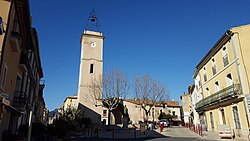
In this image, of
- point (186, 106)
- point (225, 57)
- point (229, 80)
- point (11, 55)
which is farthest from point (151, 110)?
point (11, 55)

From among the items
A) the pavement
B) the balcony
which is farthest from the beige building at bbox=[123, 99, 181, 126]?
the balcony

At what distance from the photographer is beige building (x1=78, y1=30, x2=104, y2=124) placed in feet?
120

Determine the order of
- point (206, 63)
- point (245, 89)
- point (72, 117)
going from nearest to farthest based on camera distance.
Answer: point (245, 89)
point (206, 63)
point (72, 117)

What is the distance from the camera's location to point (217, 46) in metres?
21.4

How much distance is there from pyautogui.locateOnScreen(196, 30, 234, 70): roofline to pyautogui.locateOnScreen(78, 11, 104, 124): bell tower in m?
19.3

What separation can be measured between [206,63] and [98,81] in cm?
1945

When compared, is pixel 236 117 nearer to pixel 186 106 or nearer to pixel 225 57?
pixel 225 57

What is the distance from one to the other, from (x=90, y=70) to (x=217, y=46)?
24092mm

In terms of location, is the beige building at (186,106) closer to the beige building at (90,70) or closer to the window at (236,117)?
the beige building at (90,70)

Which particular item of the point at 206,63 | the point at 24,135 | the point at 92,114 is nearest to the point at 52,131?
the point at 24,135

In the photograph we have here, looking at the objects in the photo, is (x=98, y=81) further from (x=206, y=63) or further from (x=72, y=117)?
(x=206, y=63)

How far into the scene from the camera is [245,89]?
1639cm

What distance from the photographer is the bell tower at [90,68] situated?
36656mm

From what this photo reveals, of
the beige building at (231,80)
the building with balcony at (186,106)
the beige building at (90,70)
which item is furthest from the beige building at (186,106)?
the beige building at (231,80)
